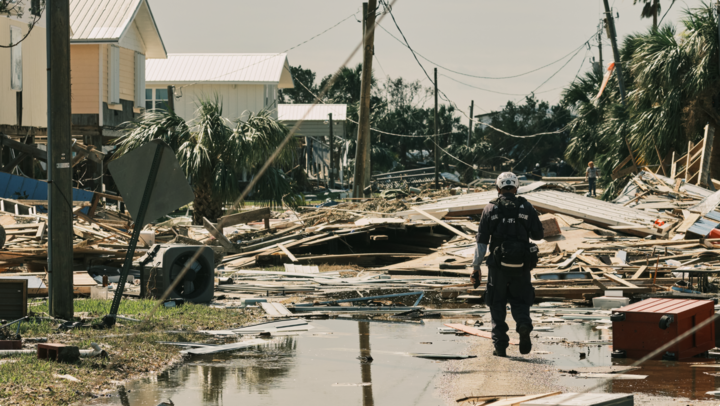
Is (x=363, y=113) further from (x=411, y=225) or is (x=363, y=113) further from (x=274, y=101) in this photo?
(x=274, y=101)

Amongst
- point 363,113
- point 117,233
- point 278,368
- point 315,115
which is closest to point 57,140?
point 278,368

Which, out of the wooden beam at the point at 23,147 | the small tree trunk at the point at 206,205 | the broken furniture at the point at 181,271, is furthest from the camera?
the wooden beam at the point at 23,147

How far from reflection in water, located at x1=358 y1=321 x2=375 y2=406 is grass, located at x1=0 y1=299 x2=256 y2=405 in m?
1.41

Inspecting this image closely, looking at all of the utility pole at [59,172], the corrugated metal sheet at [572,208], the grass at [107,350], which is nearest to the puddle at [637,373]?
the grass at [107,350]

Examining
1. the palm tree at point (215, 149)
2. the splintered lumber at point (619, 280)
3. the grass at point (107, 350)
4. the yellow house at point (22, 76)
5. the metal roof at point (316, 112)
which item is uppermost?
the metal roof at point (316, 112)

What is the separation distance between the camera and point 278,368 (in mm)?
6883

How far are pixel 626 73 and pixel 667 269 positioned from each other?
23.3 metres

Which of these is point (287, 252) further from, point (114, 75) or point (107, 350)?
point (114, 75)

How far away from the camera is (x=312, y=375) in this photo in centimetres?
665

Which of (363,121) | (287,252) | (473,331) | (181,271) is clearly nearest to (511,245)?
(473,331)

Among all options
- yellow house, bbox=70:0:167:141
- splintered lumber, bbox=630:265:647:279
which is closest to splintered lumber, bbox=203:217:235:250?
splintered lumber, bbox=630:265:647:279

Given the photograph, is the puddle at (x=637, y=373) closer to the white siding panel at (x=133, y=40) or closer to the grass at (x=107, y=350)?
the grass at (x=107, y=350)

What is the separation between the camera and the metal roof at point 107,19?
27.2m

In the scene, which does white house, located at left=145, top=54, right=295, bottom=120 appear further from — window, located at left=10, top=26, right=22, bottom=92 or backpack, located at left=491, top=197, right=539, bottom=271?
backpack, located at left=491, top=197, right=539, bottom=271
